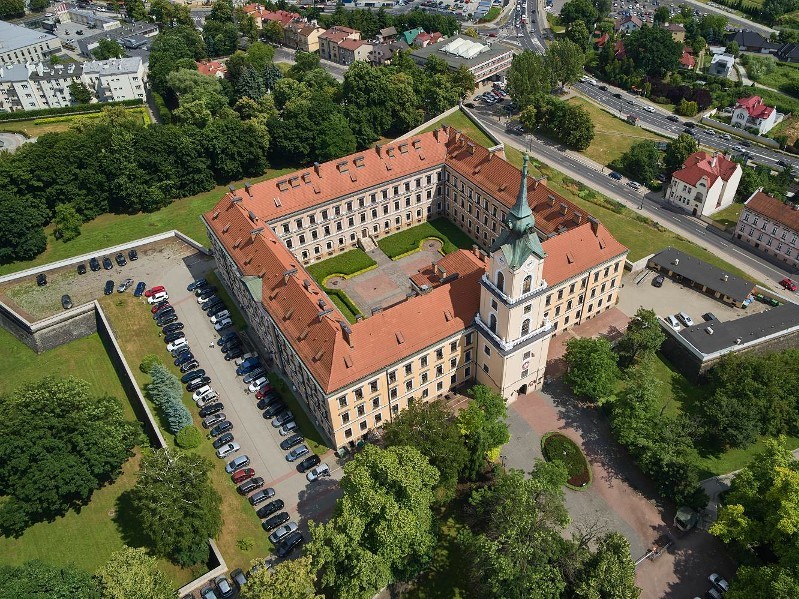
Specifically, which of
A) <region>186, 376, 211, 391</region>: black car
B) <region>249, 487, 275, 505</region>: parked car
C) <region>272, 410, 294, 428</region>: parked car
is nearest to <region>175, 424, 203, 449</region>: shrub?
<region>186, 376, 211, 391</region>: black car

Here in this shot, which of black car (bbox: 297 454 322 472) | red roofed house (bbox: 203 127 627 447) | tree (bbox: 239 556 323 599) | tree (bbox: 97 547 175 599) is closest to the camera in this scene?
tree (bbox: 239 556 323 599)

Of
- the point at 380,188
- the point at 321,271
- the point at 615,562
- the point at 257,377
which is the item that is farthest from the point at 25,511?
the point at 380,188

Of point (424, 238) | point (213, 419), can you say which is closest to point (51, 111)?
point (424, 238)

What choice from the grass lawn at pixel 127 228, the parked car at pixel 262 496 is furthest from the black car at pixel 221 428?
the grass lawn at pixel 127 228

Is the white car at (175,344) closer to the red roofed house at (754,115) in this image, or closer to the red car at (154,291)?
the red car at (154,291)

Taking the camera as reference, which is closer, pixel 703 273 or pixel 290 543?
pixel 290 543

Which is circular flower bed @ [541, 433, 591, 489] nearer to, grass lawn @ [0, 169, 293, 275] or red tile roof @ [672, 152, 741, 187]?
red tile roof @ [672, 152, 741, 187]

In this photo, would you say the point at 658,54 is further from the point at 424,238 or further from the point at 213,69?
the point at 213,69
